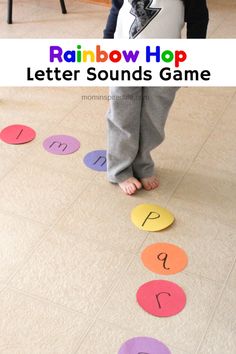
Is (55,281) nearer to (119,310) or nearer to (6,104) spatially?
(119,310)

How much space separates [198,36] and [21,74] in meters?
0.96

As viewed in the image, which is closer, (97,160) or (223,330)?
(223,330)

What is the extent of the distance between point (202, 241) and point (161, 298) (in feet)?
0.81

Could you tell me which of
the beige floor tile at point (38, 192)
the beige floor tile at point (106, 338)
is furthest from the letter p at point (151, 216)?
the beige floor tile at point (106, 338)

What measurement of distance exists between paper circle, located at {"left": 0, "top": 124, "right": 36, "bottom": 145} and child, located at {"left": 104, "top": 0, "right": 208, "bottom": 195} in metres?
0.37

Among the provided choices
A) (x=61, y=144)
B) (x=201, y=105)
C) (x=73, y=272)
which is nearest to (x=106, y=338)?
(x=73, y=272)

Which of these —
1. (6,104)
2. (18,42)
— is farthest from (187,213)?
(18,42)

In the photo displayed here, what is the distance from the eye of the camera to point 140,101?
5.19ft

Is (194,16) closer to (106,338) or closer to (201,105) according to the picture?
(201,105)

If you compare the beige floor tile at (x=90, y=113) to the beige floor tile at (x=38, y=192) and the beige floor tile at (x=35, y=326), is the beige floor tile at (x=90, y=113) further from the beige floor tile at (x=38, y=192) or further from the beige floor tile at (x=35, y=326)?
the beige floor tile at (x=35, y=326)

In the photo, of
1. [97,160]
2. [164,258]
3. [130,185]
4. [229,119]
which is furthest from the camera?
[229,119]

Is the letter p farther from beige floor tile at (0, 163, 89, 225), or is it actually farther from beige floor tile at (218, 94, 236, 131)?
beige floor tile at (218, 94, 236, 131)

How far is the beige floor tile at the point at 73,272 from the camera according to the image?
139cm

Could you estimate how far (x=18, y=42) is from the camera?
2.51 metres
